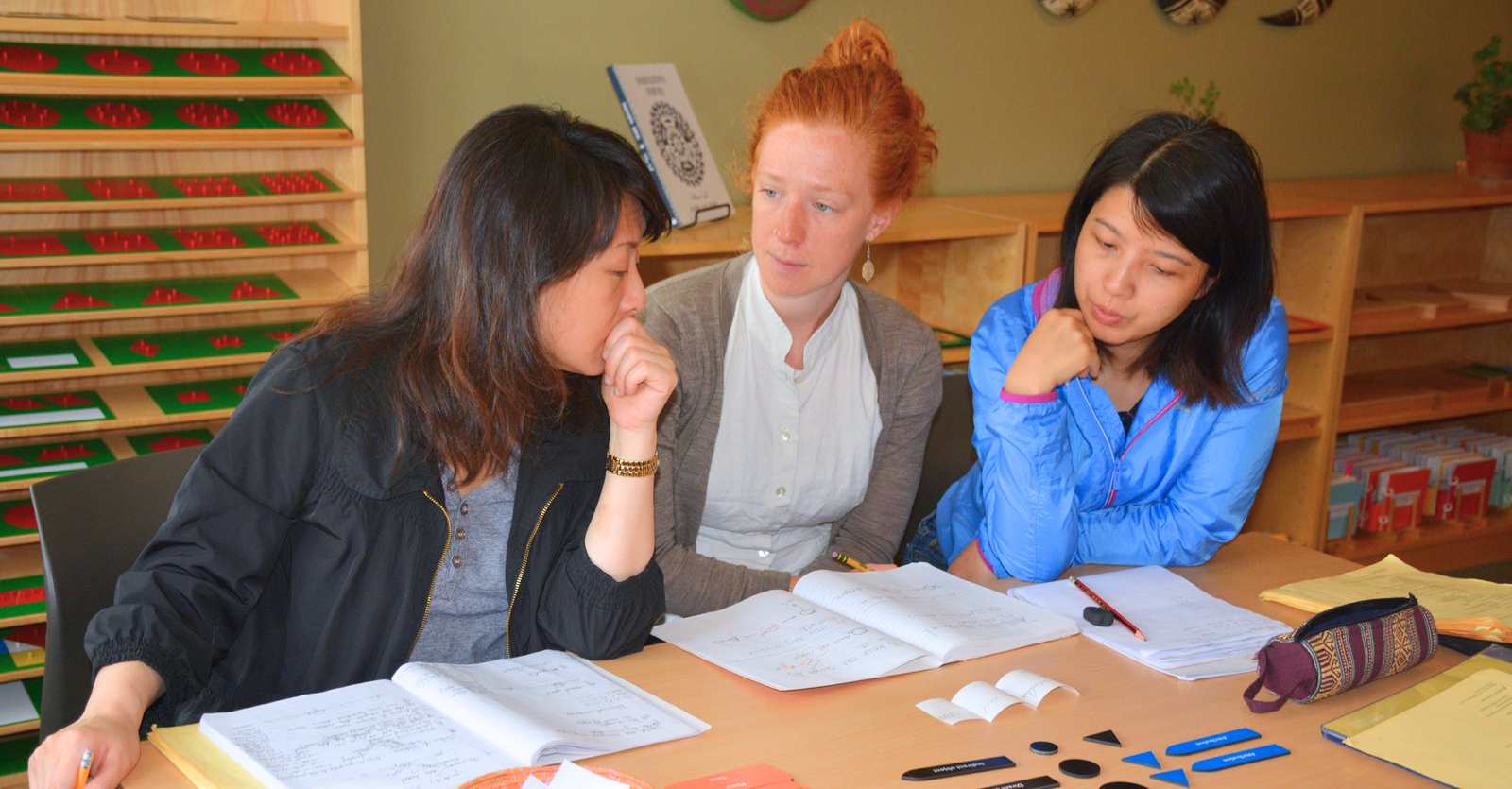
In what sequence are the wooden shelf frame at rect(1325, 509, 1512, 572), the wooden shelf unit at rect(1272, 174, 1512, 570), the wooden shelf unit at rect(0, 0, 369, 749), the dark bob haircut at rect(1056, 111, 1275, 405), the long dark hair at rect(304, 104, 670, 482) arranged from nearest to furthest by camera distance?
the long dark hair at rect(304, 104, 670, 482)
the dark bob haircut at rect(1056, 111, 1275, 405)
the wooden shelf unit at rect(0, 0, 369, 749)
the wooden shelf unit at rect(1272, 174, 1512, 570)
the wooden shelf frame at rect(1325, 509, 1512, 572)

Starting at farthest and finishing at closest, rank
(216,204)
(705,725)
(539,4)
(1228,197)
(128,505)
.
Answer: (539,4)
(216,204)
(1228,197)
(128,505)
(705,725)

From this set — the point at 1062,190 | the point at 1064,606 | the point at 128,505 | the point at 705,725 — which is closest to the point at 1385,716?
the point at 1064,606

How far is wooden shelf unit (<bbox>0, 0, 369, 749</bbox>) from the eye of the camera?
200 centimetres

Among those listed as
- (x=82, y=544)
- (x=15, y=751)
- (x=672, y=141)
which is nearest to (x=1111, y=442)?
(x=672, y=141)

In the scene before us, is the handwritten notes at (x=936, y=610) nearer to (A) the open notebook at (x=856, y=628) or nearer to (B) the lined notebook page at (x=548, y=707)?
(A) the open notebook at (x=856, y=628)

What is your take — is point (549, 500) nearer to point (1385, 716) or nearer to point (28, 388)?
point (1385, 716)

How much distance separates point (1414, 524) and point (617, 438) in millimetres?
3403

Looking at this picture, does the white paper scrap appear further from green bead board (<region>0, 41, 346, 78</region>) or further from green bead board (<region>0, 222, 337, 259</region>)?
green bead board (<region>0, 41, 346, 78</region>)

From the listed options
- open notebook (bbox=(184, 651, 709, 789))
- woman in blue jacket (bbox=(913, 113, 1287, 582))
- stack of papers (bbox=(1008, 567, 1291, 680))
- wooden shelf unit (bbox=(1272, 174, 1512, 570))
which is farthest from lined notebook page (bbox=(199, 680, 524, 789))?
wooden shelf unit (bbox=(1272, 174, 1512, 570))

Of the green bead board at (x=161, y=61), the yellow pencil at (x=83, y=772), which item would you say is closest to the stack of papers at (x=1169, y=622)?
the yellow pencil at (x=83, y=772)

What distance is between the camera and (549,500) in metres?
1.45

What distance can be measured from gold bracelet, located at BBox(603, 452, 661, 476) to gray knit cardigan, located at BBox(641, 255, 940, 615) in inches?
11.3

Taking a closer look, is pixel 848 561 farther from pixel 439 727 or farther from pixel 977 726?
pixel 439 727

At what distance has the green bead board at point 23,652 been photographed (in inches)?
80.8
